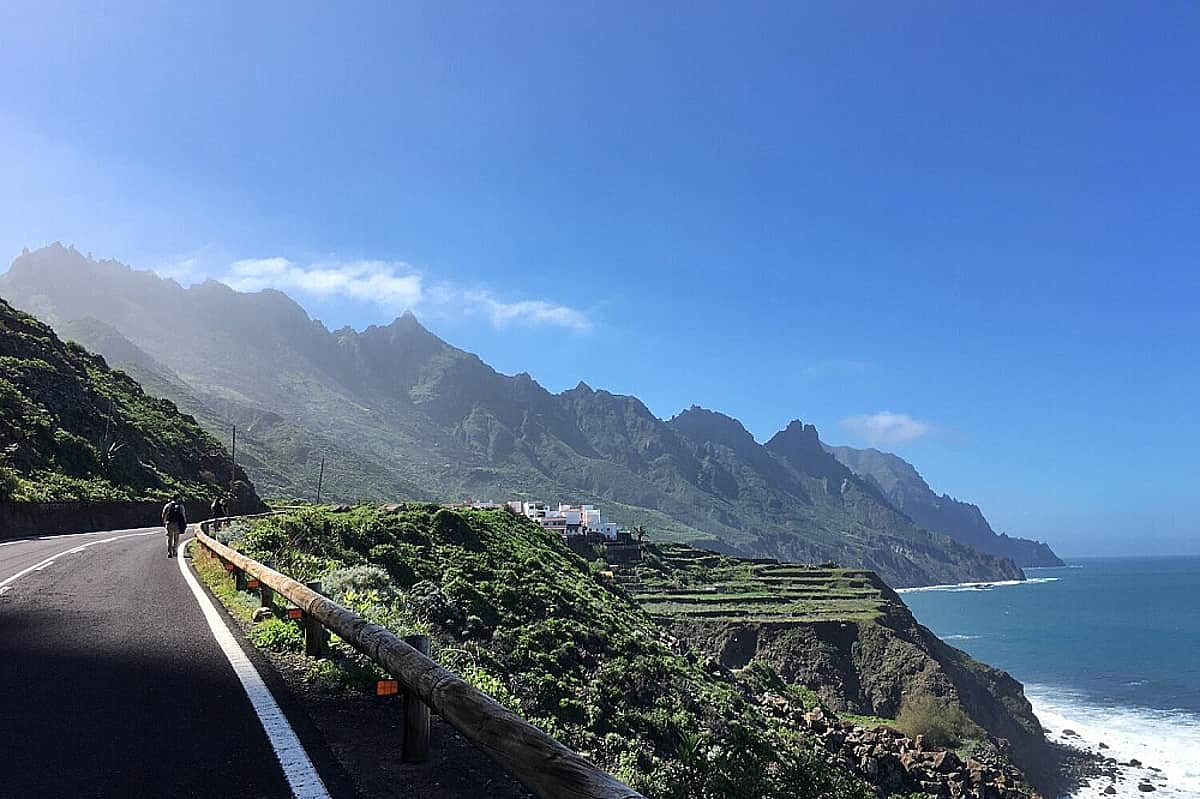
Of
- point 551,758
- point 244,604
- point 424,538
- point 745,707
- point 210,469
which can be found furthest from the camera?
point 210,469

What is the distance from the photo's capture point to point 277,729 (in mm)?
5688

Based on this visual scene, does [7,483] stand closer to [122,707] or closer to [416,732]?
[122,707]

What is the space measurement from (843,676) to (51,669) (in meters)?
66.1

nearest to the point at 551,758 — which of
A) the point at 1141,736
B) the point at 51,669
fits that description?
the point at 51,669

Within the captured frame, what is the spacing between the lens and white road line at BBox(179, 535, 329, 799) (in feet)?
14.9

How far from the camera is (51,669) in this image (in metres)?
7.45

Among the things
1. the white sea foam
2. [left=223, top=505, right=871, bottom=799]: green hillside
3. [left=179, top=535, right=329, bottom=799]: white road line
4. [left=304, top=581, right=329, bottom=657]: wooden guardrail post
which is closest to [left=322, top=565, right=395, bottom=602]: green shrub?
[left=223, top=505, right=871, bottom=799]: green hillside

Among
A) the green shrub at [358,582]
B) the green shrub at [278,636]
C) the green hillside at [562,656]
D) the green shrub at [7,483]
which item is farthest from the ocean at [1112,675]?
the green shrub at [7,483]

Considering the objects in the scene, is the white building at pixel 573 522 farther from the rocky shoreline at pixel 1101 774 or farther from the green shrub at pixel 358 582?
the green shrub at pixel 358 582

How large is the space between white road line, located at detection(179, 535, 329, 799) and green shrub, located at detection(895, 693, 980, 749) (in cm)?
5333

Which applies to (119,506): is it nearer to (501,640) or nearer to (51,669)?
(501,640)

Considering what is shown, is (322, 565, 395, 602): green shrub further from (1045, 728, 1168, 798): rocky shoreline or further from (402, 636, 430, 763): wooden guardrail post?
(1045, 728, 1168, 798): rocky shoreline

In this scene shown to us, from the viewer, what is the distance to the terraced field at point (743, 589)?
243 ft

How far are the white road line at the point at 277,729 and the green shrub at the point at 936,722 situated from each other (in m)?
53.3
